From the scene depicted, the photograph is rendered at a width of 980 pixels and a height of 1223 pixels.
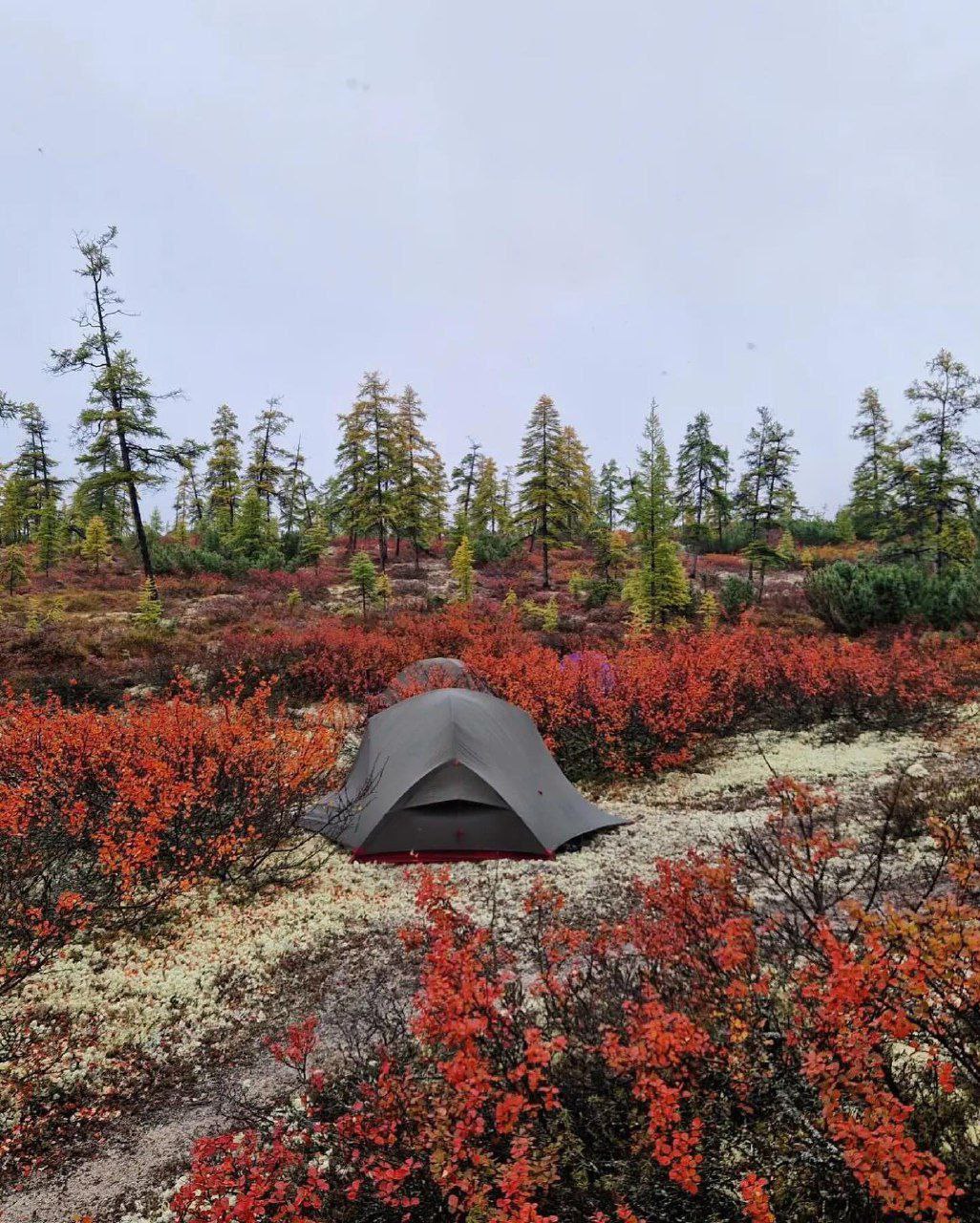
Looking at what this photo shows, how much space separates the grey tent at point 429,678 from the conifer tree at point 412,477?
24917 mm

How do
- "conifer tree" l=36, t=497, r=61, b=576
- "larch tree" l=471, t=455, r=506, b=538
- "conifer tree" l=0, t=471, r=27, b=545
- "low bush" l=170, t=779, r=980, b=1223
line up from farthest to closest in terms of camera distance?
"larch tree" l=471, t=455, r=506, b=538 → "conifer tree" l=0, t=471, r=27, b=545 → "conifer tree" l=36, t=497, r=61, b=576 → "low bush" l=170, t=779, r=980, b=1223

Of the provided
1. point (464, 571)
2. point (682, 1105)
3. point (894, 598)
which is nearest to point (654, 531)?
point (894, 598)

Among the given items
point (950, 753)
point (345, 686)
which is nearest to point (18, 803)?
point (345, 686)

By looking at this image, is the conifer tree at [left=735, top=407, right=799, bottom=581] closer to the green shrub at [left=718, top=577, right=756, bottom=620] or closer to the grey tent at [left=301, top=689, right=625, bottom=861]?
the green shrub at [left=718, top=577, right=756, bottom=620]

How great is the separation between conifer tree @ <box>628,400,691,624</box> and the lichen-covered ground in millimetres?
12620

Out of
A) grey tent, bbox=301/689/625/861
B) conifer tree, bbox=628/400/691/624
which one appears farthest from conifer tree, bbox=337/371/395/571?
grey tent, bbox=301/689/625/861

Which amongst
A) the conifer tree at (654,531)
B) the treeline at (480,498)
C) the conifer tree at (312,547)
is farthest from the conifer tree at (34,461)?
the conifer tree at (654,531)

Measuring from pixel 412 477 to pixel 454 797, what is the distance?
34931 mm

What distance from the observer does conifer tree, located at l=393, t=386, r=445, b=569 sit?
38791 mm

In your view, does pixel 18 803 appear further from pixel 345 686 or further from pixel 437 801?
pixel 345 686

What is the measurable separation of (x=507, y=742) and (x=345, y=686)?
8.43 meters

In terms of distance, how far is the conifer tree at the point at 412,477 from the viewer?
38.8 metres

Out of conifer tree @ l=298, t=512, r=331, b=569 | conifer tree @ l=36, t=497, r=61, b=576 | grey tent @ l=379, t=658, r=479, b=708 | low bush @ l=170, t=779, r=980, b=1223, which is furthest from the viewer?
conifer tree @ l=298, t=512, r=331, b=569

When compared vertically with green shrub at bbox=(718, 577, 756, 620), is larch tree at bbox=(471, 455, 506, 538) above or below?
above
